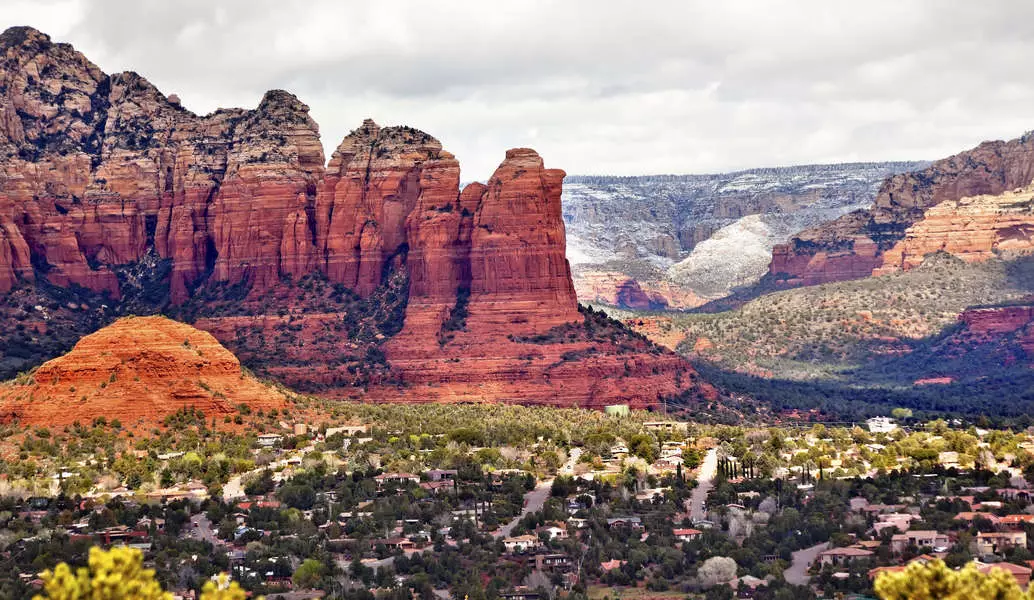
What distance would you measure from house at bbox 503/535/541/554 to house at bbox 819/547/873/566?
12858 mm

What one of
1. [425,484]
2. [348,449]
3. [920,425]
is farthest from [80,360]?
[920,425]

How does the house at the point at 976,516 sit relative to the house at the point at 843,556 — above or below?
above

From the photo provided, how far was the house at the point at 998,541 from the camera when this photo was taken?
283 feet

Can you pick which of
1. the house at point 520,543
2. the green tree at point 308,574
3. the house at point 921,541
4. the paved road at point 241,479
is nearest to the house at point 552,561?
the house at point 520,543

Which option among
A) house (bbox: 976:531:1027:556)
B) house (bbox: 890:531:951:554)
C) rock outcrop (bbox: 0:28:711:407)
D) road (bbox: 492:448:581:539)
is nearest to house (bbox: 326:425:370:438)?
road (bbox: 492:448:581:539)

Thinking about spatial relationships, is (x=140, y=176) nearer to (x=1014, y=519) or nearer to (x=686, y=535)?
(x=686, y=535)

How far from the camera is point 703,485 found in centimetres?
10850

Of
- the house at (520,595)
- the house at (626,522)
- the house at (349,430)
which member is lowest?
the house at (520,595)

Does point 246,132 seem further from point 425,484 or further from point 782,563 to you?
point 782,563

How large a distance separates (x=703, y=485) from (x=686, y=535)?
49.2ft

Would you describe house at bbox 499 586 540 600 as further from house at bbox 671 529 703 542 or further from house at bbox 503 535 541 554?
house at bbox 671 529 703 542

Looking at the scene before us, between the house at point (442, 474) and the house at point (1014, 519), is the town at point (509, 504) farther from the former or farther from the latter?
the house at point (442, 474)

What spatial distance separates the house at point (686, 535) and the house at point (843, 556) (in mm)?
6720

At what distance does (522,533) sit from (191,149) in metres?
82.1
